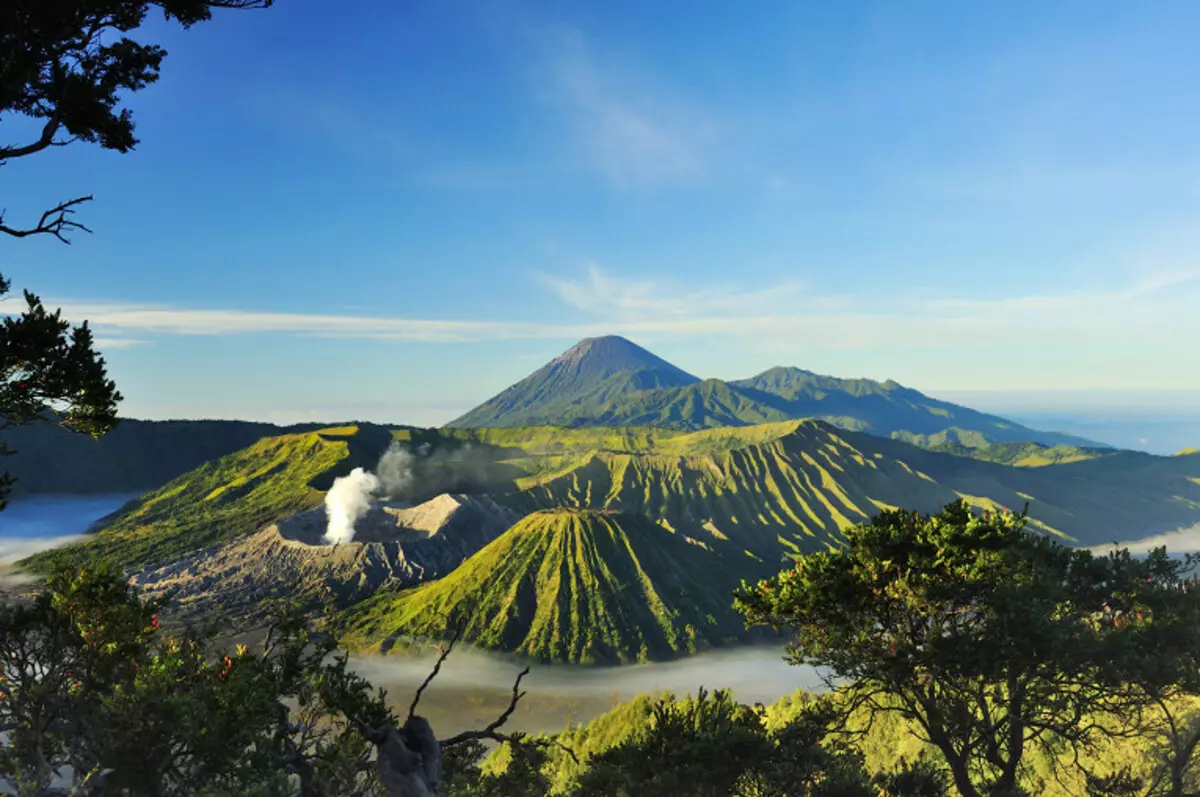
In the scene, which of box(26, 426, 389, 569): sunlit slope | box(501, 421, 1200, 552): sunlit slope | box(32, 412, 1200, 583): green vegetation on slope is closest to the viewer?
box(26, 426, 389, 569): sunlit slope

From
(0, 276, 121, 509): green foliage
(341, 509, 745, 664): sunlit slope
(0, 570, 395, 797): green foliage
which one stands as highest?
(0, 276, 121, 509): green foliage

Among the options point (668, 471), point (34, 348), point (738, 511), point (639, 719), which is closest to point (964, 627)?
point (34, 348)

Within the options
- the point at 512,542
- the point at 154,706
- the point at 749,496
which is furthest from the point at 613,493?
the point at 154,706

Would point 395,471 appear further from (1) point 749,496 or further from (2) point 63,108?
(2) point 63,108

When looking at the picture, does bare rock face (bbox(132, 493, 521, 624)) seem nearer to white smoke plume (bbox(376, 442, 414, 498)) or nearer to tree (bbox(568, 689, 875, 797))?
white smoke plume (bbox(376, 442, 414, 498))

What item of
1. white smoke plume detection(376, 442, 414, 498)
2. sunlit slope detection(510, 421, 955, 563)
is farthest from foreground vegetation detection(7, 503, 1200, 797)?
white smoke plume detection(376, 442, 414, 498)

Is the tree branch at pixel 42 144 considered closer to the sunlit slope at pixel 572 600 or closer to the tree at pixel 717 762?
the tree at pixel 717 762

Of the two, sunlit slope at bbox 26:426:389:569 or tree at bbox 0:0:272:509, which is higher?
tree at bbox 0:0:272:509
